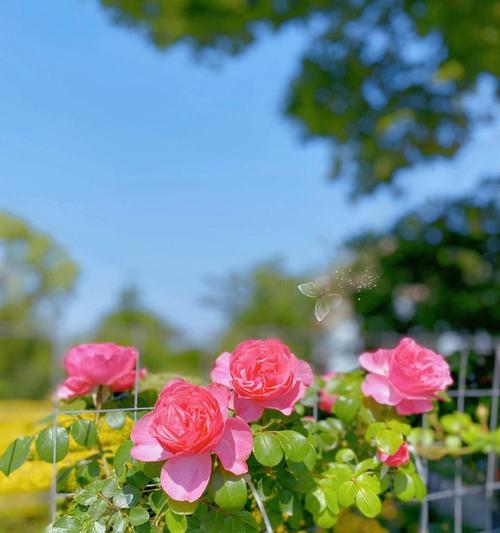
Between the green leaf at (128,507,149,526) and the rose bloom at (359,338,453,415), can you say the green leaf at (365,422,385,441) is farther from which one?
the green leaf at (128,507,149,526)

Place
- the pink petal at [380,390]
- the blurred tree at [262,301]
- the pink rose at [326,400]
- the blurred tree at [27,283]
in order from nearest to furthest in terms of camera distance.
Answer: the pink petal at [380,390]
the pink rose at [326,400]
the blurred tree at [27,283]
the blurred tree at [262,301]

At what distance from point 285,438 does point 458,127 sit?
5.96 meters

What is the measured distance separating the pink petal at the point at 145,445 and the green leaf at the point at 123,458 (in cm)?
6

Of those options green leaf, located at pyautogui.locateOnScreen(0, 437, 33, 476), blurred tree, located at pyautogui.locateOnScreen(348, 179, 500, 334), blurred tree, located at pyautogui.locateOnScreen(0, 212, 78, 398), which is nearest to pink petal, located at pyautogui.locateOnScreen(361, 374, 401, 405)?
green leaf, located at pyautogui.locateOnScreen(0, 437, 33, 476)

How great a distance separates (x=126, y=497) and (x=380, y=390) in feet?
1.58

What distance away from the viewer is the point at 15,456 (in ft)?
2.99

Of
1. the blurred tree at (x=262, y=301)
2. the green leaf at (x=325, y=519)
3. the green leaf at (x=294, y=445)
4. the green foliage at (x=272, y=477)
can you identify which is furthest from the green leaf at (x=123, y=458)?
the blurred tree at (x=262, y=301)

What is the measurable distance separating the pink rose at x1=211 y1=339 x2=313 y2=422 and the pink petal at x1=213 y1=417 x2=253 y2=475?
0.05 meters

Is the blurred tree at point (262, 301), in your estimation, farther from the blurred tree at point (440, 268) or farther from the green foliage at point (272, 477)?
the green foliage at point (272, 477)

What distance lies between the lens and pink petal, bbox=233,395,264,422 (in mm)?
897

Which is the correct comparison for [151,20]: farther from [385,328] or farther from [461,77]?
[385,328]

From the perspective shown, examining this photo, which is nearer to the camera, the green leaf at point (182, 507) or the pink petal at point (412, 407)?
the green leaf at point (182, 507)

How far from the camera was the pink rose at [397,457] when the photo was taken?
1028mm

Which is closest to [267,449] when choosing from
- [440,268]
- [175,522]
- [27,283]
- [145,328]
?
[175,522]
